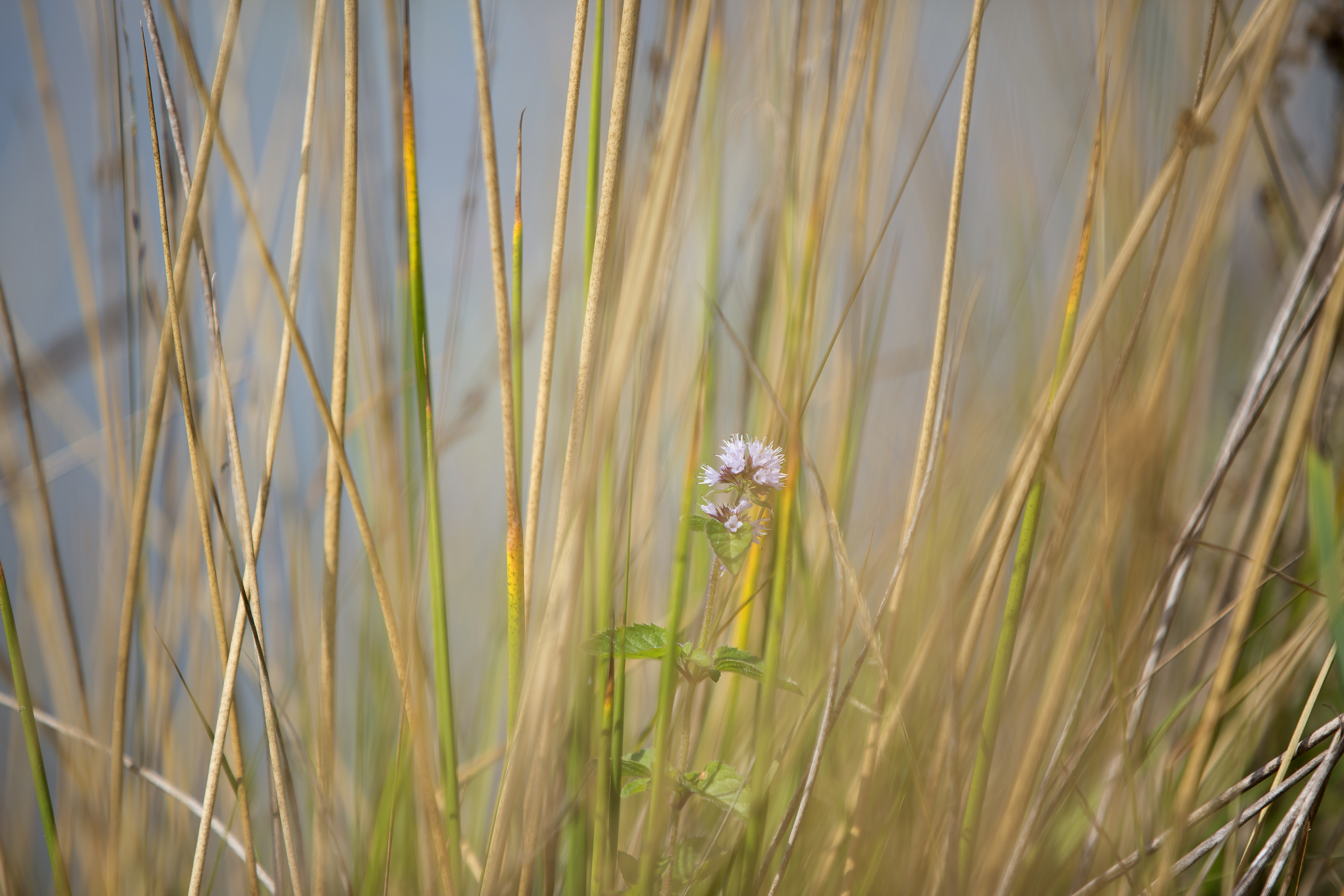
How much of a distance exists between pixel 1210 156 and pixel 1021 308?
17 cm

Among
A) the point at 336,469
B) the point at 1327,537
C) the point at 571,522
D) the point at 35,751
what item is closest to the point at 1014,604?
the point at 1327,537

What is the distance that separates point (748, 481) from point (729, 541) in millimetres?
52

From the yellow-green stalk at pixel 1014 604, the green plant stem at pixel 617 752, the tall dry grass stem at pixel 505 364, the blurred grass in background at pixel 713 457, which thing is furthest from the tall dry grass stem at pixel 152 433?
the yellow-green stalk at pixel 1014 604

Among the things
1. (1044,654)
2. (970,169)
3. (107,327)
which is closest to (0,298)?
(107,327)

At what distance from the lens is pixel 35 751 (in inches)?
13.1

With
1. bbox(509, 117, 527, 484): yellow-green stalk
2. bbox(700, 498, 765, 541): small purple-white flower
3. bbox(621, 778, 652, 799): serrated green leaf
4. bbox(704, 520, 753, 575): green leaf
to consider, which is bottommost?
bbox(621, 778, 652, 799): serrated green leaf

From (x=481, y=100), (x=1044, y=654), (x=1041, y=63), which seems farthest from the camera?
(x=1041, y=63)

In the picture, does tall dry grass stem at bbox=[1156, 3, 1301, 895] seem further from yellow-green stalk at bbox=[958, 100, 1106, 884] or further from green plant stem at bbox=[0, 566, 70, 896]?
green plant stem at bbox=[0, 566, 70, 896]

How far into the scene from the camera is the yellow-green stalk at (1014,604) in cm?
34

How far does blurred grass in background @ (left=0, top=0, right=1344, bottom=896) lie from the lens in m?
0.33

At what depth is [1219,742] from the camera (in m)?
0.48

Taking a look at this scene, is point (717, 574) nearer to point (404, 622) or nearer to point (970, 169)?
point (404, 622)

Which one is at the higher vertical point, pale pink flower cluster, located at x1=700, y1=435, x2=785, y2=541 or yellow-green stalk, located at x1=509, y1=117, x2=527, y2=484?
yellow-green stalk, located at x1=509, y1=117, x2=527, y2=484

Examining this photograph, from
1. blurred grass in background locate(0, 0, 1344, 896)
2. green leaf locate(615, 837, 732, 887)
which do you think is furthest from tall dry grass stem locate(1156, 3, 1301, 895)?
green leaf locate(615, 837, 732, 887)
